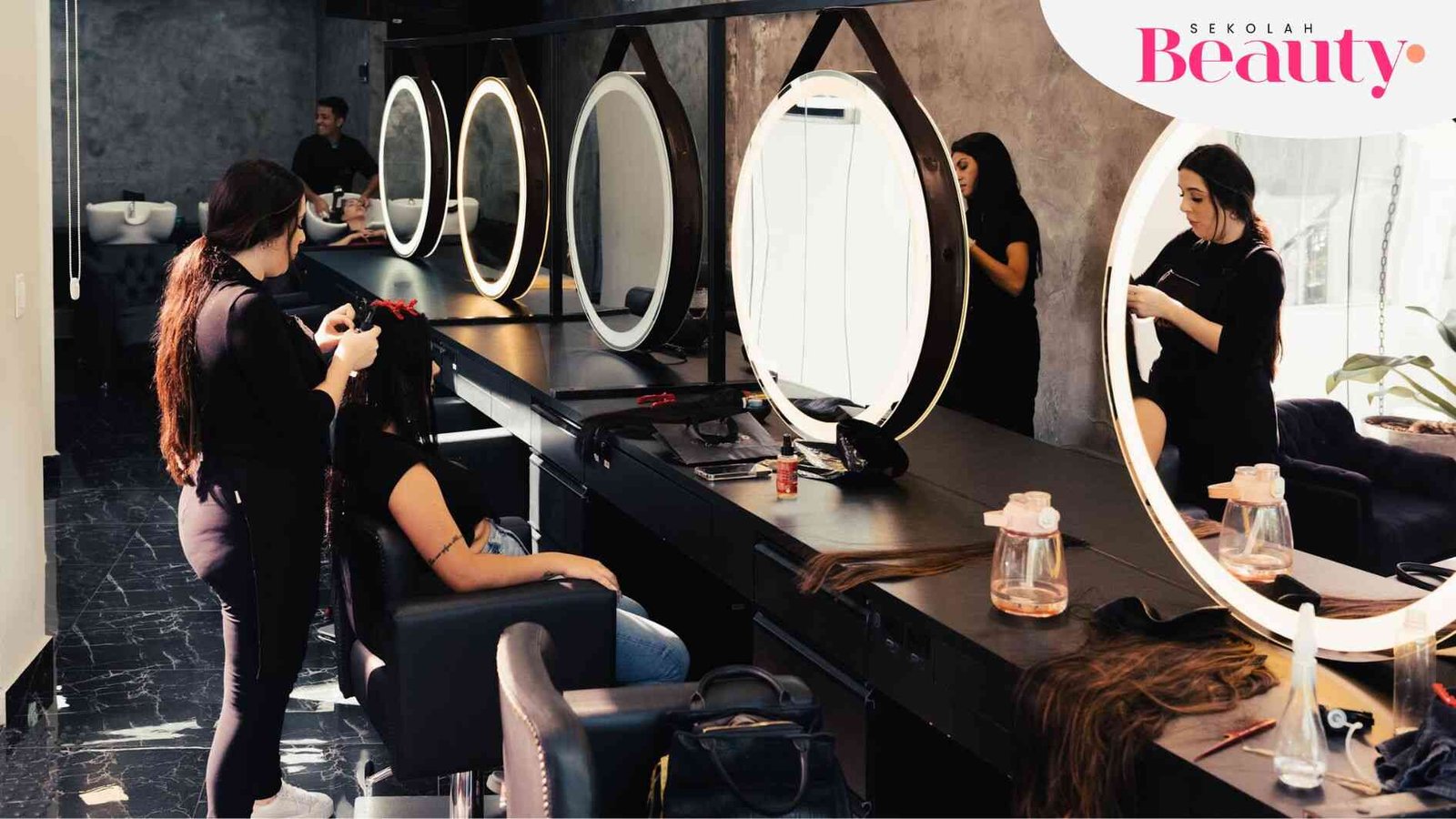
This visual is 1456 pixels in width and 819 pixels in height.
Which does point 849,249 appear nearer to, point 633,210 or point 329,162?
point 633,210

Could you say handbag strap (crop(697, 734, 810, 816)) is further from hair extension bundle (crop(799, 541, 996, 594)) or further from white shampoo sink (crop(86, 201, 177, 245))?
white shampoo sink (crop(86, 201, 177, 245))

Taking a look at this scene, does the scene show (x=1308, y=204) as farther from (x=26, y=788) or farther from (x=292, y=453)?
(x=26, y=788)

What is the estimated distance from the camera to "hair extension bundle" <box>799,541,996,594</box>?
258 cm

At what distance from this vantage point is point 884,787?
2.67 meters

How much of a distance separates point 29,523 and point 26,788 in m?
0.88

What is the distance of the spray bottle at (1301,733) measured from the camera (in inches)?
70.2

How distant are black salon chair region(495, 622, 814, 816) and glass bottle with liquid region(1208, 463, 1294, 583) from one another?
67 cm

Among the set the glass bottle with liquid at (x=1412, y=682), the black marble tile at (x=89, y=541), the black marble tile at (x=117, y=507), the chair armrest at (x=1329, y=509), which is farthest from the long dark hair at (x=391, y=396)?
the black marble tile at (x=117, y=507)

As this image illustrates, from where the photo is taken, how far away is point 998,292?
432cm

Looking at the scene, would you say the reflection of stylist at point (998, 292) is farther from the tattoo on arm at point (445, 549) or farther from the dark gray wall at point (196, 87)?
the dark gray wall at point (196, 87)

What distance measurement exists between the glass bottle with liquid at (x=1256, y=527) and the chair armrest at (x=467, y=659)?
3.82 ft

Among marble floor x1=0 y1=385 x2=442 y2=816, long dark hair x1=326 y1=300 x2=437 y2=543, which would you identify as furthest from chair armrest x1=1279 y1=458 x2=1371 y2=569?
marble floor x1=0 y1=385 x2=442 y2=816

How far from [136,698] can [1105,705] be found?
294 cm

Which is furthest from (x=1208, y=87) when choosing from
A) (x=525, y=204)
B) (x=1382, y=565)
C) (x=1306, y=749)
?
(x=525, y=204)
